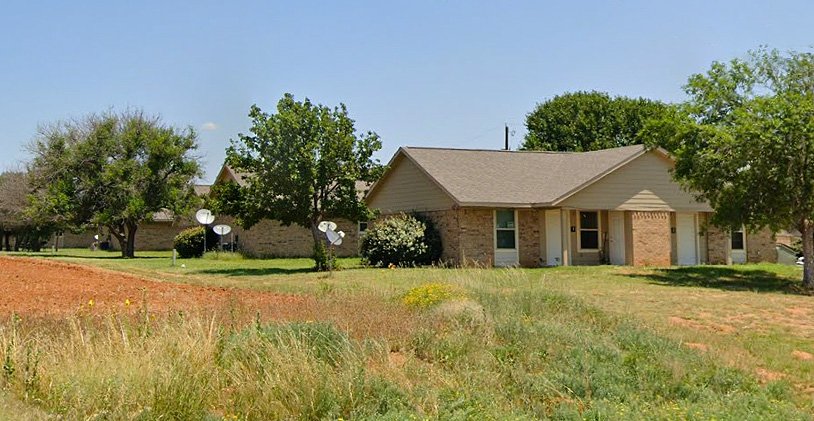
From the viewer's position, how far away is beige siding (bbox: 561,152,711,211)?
29.0 meters

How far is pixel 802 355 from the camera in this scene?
11500 mm

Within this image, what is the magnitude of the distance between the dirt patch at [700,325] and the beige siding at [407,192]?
14.3 metres

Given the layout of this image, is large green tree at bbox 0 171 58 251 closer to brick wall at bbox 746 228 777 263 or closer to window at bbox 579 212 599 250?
window at bbox 579 212 599 250

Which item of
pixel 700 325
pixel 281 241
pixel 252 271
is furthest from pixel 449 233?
pixel 700 325

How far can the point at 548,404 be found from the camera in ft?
27.8

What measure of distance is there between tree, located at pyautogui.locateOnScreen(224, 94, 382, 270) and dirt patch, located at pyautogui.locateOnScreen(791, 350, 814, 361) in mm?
16525

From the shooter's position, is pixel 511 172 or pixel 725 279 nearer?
pixel 725 279

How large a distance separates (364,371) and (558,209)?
21698 mm

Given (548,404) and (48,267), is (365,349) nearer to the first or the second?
(548,404)

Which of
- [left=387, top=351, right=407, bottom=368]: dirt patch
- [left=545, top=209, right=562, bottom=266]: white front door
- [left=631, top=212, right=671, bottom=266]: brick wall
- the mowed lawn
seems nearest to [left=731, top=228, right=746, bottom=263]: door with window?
[left=631, top=212, right=671, bottom=266]: brick wall

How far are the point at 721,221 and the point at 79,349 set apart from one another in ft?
67.0

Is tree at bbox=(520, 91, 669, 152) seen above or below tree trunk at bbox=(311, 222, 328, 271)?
above

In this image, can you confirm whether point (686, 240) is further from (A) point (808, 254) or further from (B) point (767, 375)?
(B) point (767, 375)

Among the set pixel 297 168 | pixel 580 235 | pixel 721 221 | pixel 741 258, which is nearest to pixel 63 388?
pixel 297 168
